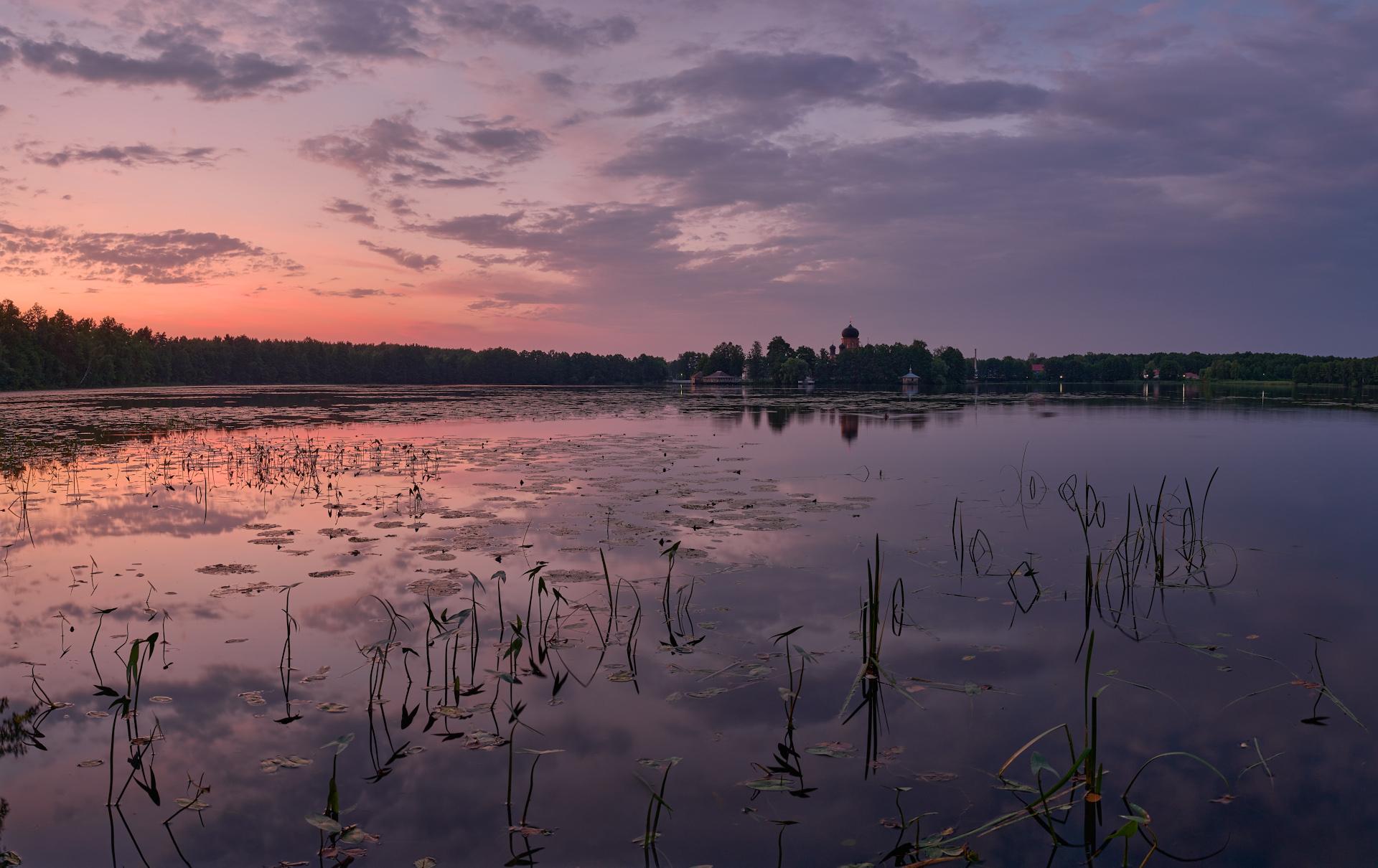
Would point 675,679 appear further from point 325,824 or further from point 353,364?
point 353,364

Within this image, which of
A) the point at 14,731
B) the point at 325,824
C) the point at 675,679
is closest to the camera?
the point at 325,824

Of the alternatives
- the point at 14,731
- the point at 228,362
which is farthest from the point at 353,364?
the point at 14,731

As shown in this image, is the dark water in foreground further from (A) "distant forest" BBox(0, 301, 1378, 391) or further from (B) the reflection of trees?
(A) "distant forest" BBox(0, 301, 1378, 391)

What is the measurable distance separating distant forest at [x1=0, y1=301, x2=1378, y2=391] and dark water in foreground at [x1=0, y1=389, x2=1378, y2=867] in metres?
106

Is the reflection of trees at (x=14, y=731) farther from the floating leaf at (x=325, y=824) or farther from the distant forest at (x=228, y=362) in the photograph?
the distant forest at (x=228, y=362)

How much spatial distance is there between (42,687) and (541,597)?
4800 millimetres

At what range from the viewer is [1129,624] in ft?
29.6

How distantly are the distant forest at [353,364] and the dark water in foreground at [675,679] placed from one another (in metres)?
106

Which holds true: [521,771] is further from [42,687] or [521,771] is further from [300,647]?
[42,687]

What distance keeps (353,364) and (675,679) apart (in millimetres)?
167668

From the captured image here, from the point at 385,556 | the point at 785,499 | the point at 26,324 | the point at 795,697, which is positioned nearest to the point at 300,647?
the point at 385,556

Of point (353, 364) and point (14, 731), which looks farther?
point (353, 364)

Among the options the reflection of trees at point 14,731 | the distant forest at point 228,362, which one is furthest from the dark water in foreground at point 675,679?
the distant forest at point 228,362

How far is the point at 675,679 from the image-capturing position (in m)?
7.25
